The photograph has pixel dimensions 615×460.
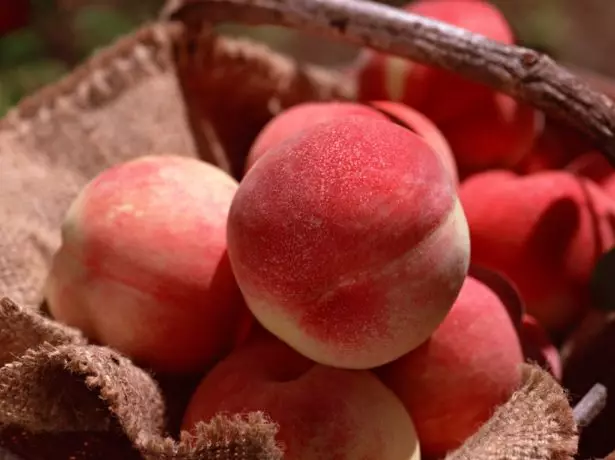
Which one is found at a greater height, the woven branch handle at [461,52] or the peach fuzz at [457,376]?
the woven branch handle at [461,52]

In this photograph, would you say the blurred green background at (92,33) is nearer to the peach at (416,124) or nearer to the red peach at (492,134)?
the red peach at (492,134)

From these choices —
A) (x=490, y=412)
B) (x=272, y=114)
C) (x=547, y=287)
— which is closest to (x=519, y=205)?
(x=547, y=287)

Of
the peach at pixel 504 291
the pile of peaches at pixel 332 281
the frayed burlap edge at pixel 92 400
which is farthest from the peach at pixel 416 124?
the frayed burlap edge at pixel 92 400

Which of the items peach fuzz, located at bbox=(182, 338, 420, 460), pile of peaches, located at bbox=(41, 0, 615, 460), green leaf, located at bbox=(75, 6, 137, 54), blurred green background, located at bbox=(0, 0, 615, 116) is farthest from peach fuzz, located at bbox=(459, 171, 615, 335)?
green leaf, located at bbox=(75, 6, 137, 54)

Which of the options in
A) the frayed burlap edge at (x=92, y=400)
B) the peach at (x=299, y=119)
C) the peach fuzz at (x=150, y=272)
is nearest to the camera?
the frayed burlap edge at (x=92, y=400)

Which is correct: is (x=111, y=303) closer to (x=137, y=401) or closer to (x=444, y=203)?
(x=137, y=401)

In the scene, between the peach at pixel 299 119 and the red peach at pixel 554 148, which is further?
the red peach at pixel 554 148
